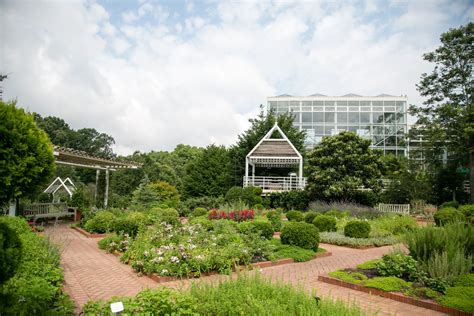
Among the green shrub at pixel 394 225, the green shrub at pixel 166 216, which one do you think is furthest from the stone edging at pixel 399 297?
the green shrub at pixel 166 216

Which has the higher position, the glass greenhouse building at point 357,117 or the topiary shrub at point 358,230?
the glass greenhouse building at point 357,117

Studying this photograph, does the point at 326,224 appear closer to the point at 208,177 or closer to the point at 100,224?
the point at 100,224

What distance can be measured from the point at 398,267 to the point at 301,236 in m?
3.19

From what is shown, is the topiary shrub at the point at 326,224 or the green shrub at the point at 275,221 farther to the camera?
the green shrub at the point at 275,221

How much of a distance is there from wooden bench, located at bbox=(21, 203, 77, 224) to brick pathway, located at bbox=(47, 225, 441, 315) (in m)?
5.51

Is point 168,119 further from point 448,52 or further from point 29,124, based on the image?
point 448,52

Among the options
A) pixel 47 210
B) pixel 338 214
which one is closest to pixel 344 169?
pixel 338 214

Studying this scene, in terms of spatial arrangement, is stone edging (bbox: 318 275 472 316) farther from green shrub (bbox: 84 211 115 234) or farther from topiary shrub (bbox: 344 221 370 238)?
green shrub (bbox: 84 211 115 234)

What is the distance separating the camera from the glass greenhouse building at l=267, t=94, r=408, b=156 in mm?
36312

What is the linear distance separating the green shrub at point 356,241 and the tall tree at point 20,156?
31.3 feet

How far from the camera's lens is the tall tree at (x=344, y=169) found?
769 inches

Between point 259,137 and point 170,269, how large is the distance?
22273mm

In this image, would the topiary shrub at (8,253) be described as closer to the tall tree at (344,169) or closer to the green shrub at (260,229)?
the green shrub at (260,229)

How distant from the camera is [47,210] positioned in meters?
15.5
